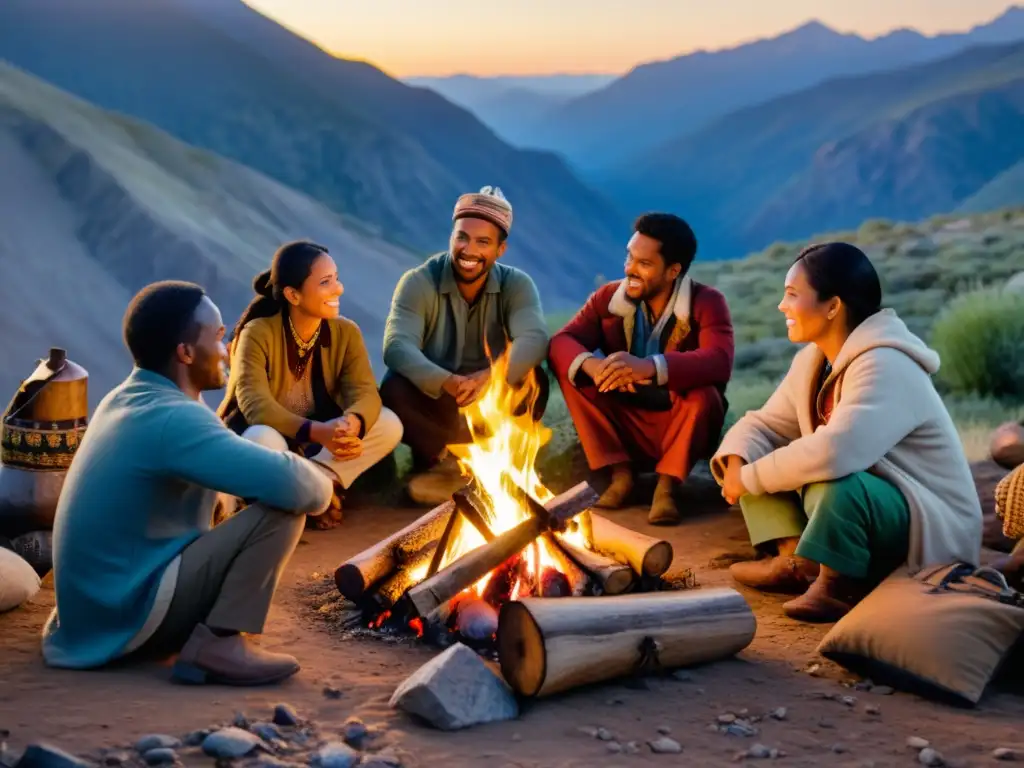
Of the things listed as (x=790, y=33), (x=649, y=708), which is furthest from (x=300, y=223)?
(x=790, y=33)

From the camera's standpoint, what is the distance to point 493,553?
4680mm

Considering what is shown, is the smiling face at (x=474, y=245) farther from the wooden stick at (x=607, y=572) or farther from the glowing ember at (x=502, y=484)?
the wooden stick at (x=607, y=572)

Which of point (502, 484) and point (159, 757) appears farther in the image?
point (502, 484)

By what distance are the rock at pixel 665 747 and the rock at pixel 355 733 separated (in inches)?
35.3

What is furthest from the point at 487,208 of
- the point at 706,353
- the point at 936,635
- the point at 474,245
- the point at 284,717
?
the point at 284,717

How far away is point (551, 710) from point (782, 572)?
1788mm

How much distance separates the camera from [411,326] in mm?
6781

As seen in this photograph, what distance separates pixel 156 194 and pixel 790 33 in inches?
968

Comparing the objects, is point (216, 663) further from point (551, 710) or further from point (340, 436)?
point (340, 436)

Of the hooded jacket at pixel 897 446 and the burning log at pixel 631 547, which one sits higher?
the hooded jacket at pixel 897 446

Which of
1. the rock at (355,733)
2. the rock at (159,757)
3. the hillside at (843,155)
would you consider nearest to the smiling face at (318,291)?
the rock at (355,733)

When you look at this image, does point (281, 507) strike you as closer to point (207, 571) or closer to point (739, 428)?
point (207, 571)

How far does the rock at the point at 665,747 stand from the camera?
3625 millimetres

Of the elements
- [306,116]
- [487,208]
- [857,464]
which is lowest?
[857,464]
